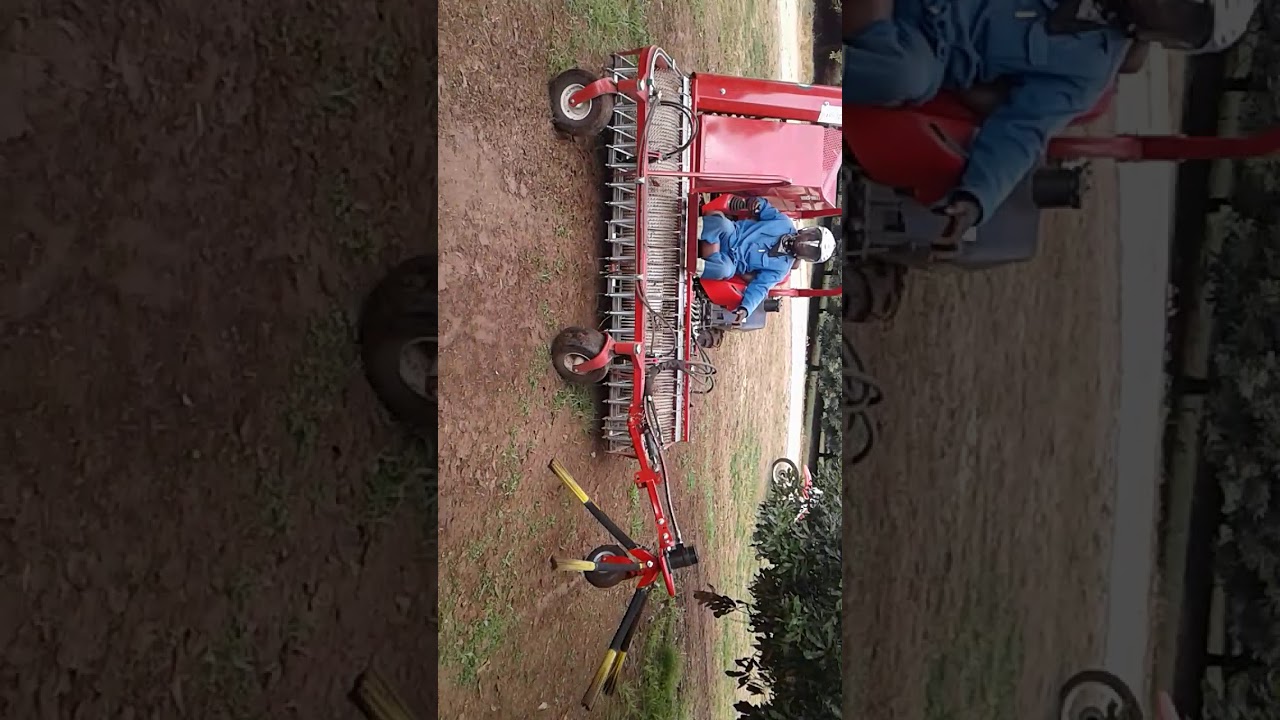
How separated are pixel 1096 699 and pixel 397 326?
0.34m

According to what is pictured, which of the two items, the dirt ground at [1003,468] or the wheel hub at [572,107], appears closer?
the dirt ground at [1003,468]

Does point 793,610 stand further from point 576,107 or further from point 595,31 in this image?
point 595,31

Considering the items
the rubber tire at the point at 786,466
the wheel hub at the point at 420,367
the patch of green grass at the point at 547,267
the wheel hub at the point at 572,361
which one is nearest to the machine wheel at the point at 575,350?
the wheel hub at the point at 572,361

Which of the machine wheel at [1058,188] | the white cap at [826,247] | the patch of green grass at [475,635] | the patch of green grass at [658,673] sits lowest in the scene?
the patch of green grass at [658,673]

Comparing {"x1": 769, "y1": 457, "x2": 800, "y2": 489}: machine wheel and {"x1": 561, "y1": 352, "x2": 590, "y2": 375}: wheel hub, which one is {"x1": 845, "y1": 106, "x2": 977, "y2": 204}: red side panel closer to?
{"x1": 561, "y1": 352, "x2": 590, "y2": 375}: wheel hub

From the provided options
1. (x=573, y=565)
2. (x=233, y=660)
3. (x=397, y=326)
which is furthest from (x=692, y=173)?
(x=233, y=660)

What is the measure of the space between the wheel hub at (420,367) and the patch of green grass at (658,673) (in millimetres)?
1646

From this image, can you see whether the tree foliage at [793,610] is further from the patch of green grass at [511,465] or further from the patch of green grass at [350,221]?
the patch of green grass at [350,221]

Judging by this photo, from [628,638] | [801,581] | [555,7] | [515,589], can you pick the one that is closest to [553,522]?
[515,589]

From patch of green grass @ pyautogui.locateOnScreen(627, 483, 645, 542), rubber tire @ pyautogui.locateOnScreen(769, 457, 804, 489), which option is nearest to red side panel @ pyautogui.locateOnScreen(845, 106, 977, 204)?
patch of green grass @ pyautogui.locateOnScreen(627, 483, 645, 542)

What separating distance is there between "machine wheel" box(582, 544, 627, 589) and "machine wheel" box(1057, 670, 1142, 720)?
154 centimetres

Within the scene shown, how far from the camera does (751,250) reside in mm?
1829

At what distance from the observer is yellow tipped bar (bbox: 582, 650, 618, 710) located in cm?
182

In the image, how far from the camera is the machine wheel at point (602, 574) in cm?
177
